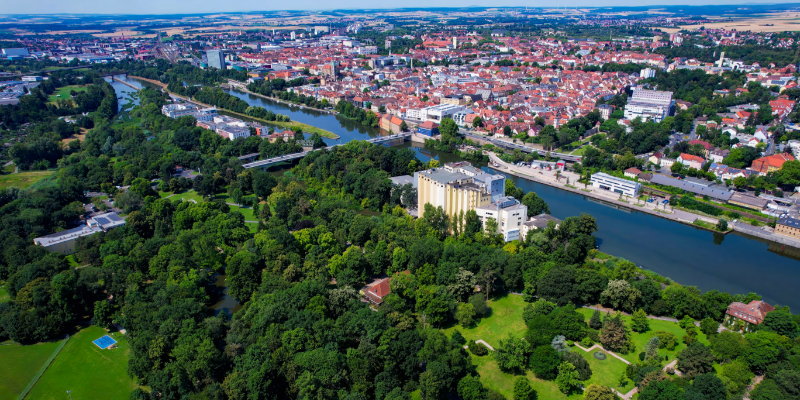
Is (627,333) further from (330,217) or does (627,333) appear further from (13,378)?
(13,378)

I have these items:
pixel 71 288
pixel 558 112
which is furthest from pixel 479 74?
pixel 71 288

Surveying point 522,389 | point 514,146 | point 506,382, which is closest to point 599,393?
point 522,389

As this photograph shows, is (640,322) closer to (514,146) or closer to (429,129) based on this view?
(514,146)

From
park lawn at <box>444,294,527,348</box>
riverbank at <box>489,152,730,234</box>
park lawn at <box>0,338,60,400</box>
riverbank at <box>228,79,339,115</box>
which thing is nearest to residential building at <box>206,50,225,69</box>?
riverbank at <box>228,79,339,115</box>

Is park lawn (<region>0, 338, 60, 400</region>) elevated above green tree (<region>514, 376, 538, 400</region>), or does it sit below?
below

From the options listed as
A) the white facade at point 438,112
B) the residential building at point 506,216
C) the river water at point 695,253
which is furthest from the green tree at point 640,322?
the white facade at point 438,112

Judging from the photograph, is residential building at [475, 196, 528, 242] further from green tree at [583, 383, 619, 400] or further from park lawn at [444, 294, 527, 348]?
green tree at [583, 383, 619, 400]

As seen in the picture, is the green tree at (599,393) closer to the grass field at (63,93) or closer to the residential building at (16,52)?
the grass field at (63,93)
